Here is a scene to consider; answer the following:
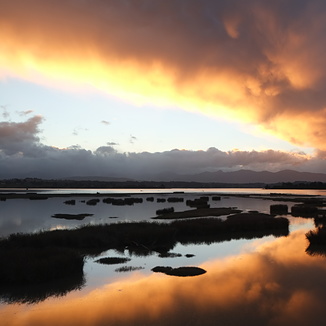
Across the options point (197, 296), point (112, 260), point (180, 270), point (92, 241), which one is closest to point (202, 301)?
point (197, 296)

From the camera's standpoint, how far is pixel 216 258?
25203 mm

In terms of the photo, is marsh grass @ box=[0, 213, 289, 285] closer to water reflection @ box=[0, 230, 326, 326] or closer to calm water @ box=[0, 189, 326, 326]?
calm water @ box=[0, 189, 326, 326]

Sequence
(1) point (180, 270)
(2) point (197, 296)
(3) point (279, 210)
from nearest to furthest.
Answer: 1. (2) point (197, 296)
2. (1) point (180, 270)
3. (3) point (279, 210)

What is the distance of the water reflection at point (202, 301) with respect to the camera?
13.8 m

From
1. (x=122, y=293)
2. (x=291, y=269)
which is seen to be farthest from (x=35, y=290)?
(x=291, y=269)

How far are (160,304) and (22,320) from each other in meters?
5.95

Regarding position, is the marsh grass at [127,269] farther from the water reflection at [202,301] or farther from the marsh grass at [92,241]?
the marsh grass at [92,241]

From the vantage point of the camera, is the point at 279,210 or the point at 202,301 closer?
the point at 202,301

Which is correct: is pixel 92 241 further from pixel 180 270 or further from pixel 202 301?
pixel 202 301

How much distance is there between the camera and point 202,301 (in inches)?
624

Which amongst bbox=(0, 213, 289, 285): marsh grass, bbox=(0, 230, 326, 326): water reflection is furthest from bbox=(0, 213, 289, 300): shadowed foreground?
bbox=(0, 230, 326, 326): water reflection

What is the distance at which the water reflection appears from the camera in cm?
1378

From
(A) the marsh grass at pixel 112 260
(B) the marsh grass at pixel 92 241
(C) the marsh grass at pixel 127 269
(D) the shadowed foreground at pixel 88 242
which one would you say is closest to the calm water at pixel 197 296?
(C) the marsh grass at pixel 127 269

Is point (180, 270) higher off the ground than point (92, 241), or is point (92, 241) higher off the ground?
point (92, 241)
